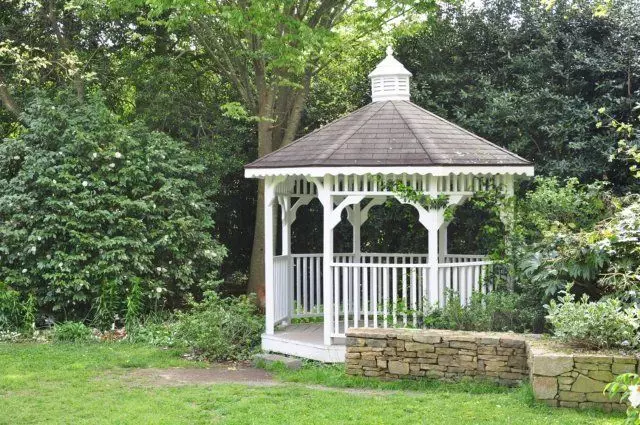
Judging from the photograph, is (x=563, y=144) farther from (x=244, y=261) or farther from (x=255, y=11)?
(x=244, y=261)

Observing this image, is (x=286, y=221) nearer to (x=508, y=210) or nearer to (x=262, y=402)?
(x=508, y=210)

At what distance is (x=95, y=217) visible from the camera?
12.8 meters

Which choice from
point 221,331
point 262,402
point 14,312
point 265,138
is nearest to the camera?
point 262,402

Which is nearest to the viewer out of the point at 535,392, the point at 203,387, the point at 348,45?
the point at 535,392

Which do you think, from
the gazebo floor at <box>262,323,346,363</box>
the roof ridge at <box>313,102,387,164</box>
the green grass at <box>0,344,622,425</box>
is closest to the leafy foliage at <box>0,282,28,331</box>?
the green grass at <box>0,344,622,425</box>

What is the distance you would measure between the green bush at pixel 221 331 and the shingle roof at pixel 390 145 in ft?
6.96

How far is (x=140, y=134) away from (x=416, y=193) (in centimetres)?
631

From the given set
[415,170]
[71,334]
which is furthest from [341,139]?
[71,334]

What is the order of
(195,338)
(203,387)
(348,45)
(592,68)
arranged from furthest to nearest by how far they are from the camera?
(348,45) → (592,68) → (195,338) → (203,387)

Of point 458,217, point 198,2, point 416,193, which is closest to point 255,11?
point 198,2

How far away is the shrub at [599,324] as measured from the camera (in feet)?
24.5

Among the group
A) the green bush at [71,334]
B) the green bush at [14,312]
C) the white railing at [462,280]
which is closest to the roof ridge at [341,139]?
the white railing at [462,280]

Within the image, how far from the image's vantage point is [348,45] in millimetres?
14680

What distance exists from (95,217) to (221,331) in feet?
11.1
